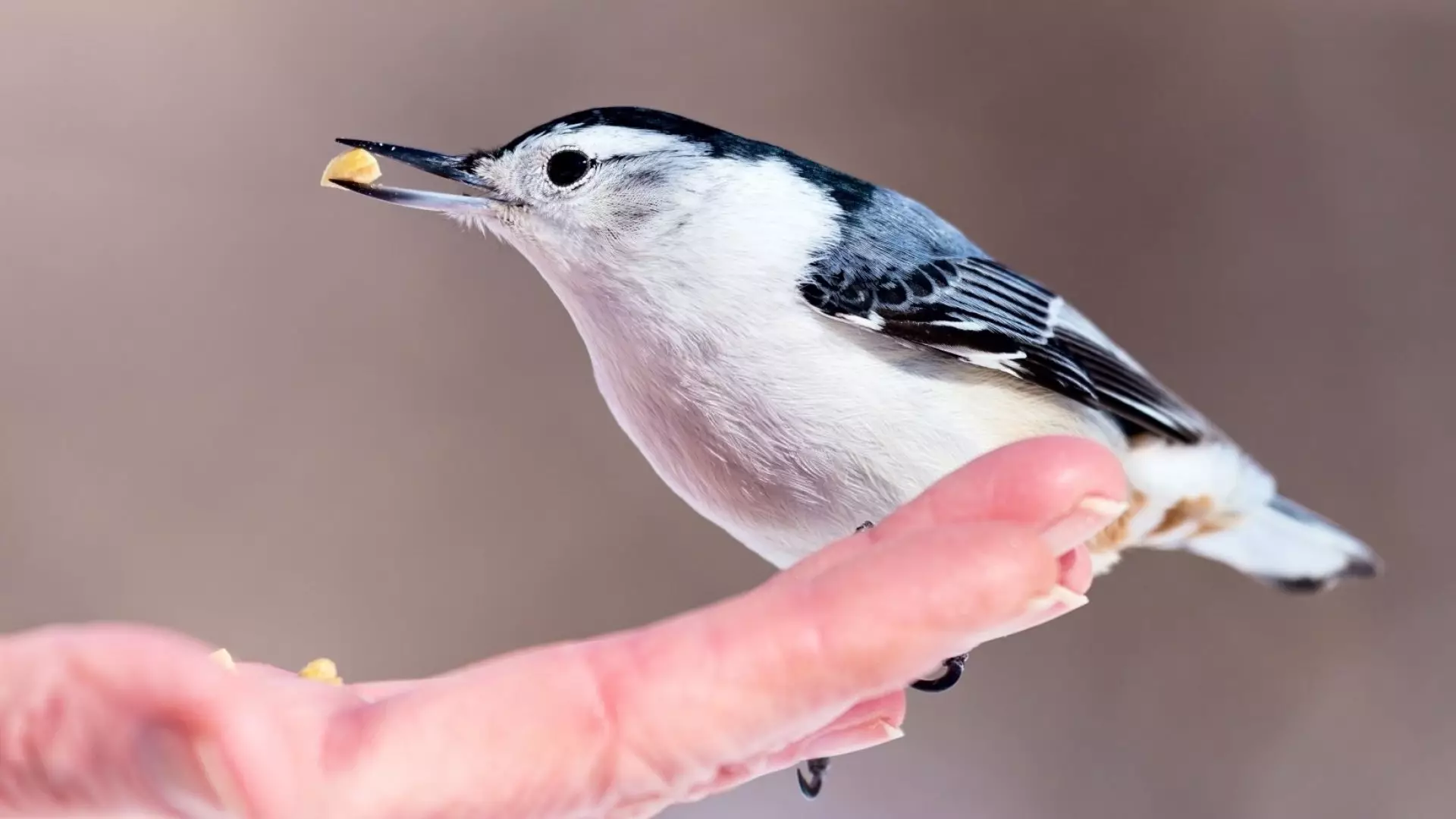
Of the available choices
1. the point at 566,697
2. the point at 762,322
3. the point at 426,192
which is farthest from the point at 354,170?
the point at 566,697

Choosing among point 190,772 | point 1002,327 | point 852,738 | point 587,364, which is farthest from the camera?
point 587,364

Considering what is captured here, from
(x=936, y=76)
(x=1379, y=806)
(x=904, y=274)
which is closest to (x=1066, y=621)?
(x=1379, y=806)

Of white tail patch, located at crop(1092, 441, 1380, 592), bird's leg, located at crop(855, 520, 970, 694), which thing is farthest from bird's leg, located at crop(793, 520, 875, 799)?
white tail patch, located at crop(1092, 441, 1380, 592)

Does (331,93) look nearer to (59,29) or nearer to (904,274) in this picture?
(59,29)

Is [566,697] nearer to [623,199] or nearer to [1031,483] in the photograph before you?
[1031,483]

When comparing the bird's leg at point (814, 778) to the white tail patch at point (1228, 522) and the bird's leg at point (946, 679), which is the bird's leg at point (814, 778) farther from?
the white tail patch at point (1228, 522)

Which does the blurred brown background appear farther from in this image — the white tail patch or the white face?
the white face
